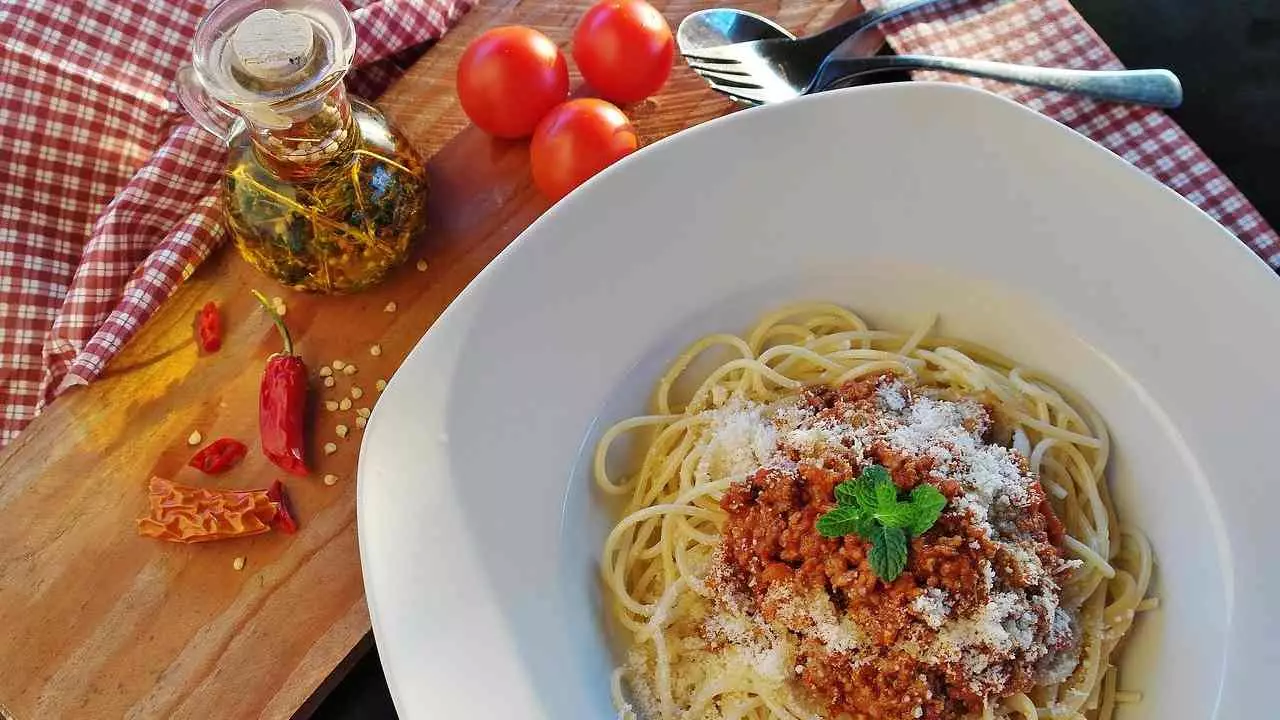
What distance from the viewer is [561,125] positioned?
3914 mm

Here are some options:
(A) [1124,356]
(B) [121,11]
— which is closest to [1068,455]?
(A) [1124,356]

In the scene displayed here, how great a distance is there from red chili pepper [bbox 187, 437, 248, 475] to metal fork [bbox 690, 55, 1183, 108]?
89.3 inches

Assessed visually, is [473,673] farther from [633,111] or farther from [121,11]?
[121,11]

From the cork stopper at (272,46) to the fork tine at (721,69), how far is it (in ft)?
5.32

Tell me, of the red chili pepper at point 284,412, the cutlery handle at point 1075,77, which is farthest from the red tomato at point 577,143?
the red chili pepper at point 284,412

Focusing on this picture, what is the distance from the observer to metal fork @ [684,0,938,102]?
417 centimetres

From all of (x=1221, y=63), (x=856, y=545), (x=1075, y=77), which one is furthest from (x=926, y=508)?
(x=1221, y=63)

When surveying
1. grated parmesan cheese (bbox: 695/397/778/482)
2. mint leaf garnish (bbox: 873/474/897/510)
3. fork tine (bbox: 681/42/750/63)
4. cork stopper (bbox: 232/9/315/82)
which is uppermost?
cork stopper (bbox: 232/9/315/82)

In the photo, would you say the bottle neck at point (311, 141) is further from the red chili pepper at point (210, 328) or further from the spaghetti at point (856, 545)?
the spaghetti at point (856, 545)

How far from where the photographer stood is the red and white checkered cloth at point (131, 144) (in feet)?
13.3

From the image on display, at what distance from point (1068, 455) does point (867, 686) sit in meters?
1.04

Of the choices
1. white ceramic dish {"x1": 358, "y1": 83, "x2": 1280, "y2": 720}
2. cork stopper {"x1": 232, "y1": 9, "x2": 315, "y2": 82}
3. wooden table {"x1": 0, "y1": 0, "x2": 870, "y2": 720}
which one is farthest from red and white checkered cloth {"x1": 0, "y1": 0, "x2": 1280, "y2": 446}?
cork stopper {"x1": 232, "y1": 9, "x2": 315, "y2": 82}

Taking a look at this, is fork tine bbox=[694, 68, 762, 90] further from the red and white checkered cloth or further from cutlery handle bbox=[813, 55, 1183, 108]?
the red and white checkered cloth

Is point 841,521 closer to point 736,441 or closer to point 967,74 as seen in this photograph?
point 736,441
